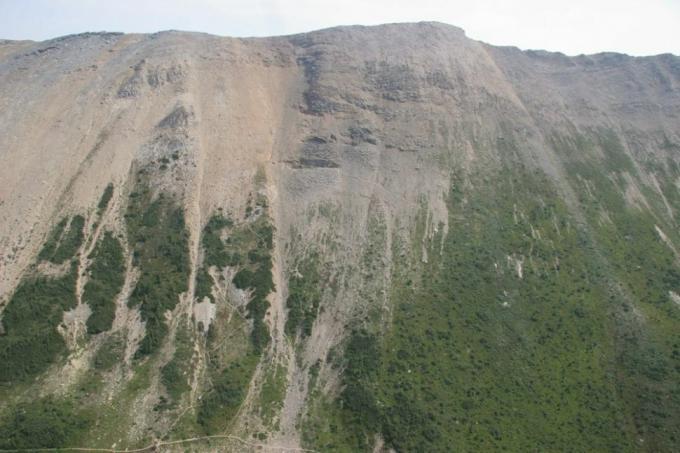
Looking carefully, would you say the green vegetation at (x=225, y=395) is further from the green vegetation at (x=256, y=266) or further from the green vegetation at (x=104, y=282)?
the green vegetation at (x=104, y=282)

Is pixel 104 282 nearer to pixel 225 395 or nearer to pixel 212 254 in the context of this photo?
pixel 212 254

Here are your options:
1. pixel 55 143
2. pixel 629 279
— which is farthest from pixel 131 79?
pixel 629 279

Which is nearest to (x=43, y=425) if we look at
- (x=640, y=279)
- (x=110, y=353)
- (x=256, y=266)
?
(x=110, y=353)

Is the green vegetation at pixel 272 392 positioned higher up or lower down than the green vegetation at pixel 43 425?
higher up

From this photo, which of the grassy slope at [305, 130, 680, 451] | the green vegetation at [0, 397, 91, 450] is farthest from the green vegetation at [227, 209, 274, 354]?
the green vegetation at [0, 397, 91, 450]

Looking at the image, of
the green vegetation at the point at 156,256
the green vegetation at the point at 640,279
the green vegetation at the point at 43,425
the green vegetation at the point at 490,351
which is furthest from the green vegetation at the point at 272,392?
the green vegetation at the point at 640,279

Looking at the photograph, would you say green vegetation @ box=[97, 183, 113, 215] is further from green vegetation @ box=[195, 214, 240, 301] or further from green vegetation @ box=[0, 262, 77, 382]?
green vegetation @ box=[195, 214, 240, 301]
